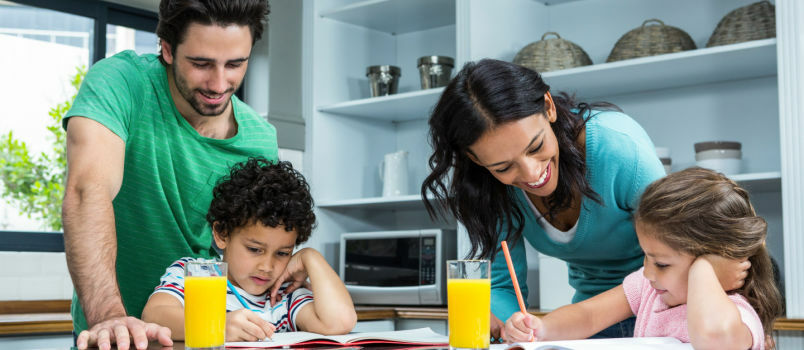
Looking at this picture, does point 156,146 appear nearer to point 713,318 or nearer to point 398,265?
point 713,318

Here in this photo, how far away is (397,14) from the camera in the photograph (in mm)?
3691

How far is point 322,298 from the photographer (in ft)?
5.96

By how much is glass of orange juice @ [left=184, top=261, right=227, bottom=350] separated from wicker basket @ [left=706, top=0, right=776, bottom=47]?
215cm

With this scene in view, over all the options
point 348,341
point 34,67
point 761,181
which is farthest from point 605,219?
point 34,67

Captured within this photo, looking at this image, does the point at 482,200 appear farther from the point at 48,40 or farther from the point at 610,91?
the point at 48,40

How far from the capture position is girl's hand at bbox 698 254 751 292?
1.38m

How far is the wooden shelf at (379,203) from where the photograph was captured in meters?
3.41

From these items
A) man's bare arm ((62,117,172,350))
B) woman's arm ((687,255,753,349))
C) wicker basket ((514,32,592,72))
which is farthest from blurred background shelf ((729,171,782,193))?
man's bare arm ((62,117,172,350))

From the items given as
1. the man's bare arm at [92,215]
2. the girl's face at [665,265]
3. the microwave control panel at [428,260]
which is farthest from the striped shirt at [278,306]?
the microwave control panel at [428,260]

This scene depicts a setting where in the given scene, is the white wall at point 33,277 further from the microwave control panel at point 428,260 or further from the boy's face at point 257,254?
the boy's face at point 257,254

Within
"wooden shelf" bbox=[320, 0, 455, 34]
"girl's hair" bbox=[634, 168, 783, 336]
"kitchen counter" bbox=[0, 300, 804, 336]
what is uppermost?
"wooden shelf" bbox=[320, 0, 455, 34]

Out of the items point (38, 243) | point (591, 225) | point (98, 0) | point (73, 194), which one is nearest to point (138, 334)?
point (73, 194)

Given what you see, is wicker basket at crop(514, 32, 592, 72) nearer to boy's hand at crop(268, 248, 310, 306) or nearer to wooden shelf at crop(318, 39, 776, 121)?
wooden shelf at crop(318, 39, 776, 121)

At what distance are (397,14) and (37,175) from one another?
1.74m
